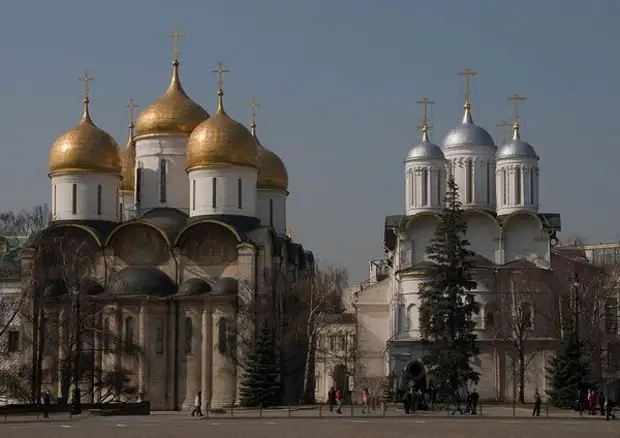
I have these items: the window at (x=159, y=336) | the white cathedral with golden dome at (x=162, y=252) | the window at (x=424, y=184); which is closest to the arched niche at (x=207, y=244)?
the white cathedral with golden dome at (x=162, y=252)

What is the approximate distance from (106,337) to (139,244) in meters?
4.79

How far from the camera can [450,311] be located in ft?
168

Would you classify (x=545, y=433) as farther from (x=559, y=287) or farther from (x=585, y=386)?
(x=559, y=287)

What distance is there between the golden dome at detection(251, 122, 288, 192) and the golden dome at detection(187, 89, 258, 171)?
5283 millimetres

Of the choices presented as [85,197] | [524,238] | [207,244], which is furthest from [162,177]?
[524,238]

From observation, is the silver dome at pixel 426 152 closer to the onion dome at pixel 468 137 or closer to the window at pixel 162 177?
the onion dome at pixel 468 137

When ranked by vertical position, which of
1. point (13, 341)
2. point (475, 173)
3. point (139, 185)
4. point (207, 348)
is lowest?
point (207, 348)

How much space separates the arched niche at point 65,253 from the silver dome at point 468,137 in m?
16.0

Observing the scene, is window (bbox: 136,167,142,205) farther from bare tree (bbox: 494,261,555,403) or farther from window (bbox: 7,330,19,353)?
bare tree (bbox: 494,261,555,403)

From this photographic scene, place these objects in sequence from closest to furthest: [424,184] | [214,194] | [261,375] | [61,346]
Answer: [261,375] → [61,346] → [214,194] → [424,184]

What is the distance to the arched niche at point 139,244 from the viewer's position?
203 ft

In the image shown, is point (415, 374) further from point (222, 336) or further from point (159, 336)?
point (159, 336)

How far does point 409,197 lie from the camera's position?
6450cm

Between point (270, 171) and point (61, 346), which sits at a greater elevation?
point (270, 171)
